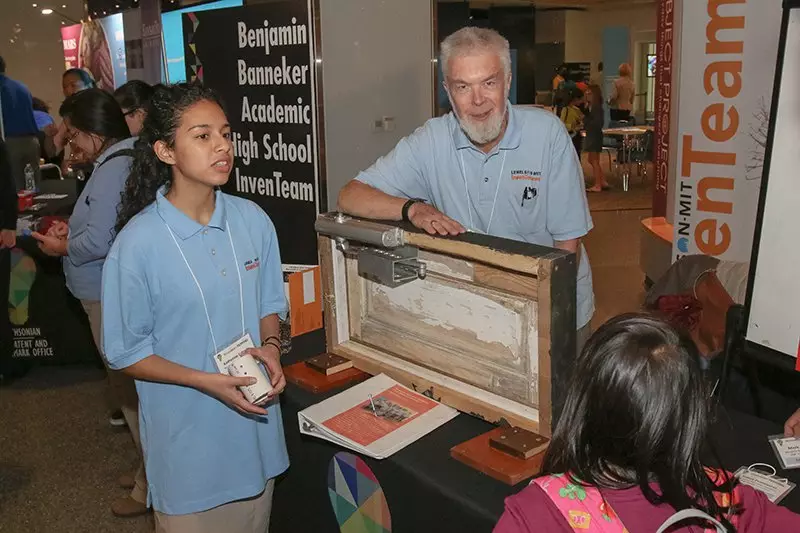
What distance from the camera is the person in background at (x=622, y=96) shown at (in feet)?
42.9

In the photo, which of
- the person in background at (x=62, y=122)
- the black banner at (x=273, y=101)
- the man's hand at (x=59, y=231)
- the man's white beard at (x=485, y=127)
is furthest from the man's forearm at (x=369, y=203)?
the person in background at (x=62, y=122)

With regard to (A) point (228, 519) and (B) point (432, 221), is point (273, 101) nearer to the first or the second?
(B) point (432, 221)

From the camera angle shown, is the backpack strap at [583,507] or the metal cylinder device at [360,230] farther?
the metal cylinder device at [360,230]

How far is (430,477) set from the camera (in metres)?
1.62

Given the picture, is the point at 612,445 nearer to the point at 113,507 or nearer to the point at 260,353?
→ the point at 260,353

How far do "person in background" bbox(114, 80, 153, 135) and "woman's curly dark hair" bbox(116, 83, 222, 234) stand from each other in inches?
59.6

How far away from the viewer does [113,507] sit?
10.4ft

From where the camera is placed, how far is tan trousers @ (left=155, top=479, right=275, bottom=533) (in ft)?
5.89

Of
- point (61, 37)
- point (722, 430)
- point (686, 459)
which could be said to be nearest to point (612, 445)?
point (686, 459)

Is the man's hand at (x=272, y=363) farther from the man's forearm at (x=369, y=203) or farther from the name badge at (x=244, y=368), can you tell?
the man's forearm at (x=369, y=203)

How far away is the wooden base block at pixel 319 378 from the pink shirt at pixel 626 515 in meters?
0.98

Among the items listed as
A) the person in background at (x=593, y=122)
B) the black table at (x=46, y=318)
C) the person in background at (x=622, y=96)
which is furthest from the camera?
the person in background at (x=622, y=96)

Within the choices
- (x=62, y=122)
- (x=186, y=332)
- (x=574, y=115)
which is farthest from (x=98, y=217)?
(x=574, y=115)

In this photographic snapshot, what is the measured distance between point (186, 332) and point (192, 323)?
0.08 feet
